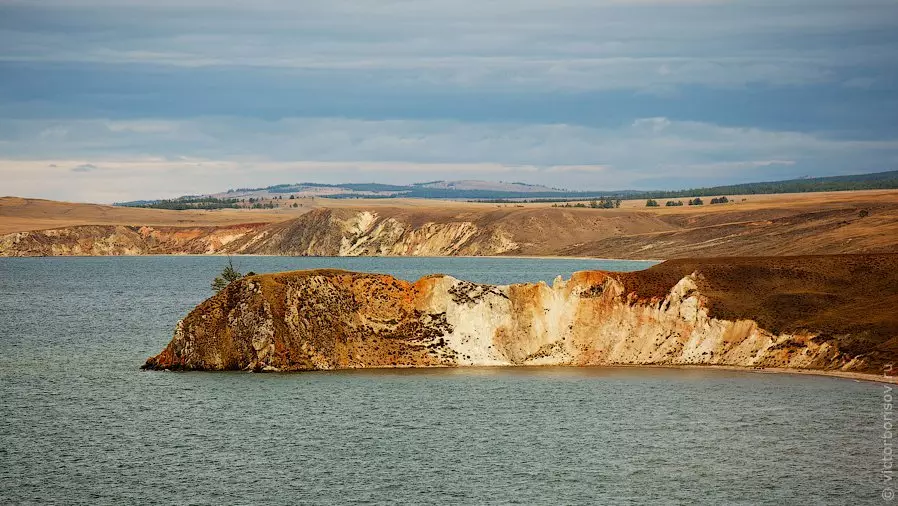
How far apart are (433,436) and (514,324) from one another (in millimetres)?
18625

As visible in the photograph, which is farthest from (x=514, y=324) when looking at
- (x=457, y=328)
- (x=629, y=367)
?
(x=629, y=367)

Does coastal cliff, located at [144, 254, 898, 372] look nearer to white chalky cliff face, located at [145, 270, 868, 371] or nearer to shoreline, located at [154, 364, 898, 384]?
white chalky cliff face, located at [145, 270, 868, 371]

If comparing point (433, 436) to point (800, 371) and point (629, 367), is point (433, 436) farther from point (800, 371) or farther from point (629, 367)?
point (800, 371)

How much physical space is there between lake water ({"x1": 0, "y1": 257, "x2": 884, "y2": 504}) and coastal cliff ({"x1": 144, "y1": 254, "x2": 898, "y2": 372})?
1947mm

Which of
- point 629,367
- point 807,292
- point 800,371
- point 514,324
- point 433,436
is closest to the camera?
point 433,436

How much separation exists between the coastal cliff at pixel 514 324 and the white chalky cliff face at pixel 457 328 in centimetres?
6

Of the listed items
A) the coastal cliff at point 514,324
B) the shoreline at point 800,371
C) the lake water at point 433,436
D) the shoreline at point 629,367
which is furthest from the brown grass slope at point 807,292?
the lake water at point 433,436

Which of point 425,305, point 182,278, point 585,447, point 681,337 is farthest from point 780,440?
point 182,278

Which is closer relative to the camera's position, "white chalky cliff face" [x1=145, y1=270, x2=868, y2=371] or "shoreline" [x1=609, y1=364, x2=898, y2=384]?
"shoreline" [x1=609, y1=364, x2=898, y2=384]

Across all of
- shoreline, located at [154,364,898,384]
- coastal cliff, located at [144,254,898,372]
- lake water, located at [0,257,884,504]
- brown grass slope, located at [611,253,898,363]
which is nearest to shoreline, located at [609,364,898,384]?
shoreline, located at [154,364,898,384]

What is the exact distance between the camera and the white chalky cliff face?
58.8m

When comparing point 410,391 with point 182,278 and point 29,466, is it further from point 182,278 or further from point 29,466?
point 182,278

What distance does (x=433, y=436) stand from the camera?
43094 mm

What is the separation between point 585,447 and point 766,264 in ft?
98.7
